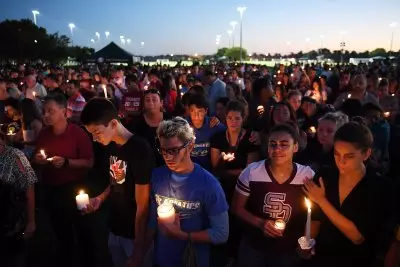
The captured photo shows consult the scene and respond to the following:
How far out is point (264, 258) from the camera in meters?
3.05

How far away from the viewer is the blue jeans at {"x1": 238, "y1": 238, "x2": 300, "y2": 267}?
9.82ft

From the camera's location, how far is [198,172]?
103 inches

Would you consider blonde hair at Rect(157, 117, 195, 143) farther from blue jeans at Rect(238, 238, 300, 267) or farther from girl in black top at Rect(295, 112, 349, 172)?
girl in black top at Rect(295, 112, 349, 172)

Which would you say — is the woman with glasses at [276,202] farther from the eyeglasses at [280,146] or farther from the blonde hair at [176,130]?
the blonde hair at [176,130]

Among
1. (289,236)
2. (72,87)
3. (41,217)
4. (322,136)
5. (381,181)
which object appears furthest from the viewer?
(72,87)

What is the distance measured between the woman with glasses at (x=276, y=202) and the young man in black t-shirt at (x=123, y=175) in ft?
2.84

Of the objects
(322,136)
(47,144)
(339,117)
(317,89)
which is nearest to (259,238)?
(322,136)

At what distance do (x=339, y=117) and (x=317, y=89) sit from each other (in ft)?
18.9

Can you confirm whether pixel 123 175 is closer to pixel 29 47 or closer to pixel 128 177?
pixel 128 177

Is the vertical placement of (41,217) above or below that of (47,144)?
below

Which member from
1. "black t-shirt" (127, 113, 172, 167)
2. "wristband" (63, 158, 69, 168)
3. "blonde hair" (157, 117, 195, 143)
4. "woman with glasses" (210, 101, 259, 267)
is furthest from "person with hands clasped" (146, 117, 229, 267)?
"black t-shirt" (127, 113, 172, 167)

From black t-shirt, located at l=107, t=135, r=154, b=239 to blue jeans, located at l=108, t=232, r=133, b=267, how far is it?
63 mm

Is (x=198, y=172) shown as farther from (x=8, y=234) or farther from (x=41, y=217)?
(x=41, y=217)

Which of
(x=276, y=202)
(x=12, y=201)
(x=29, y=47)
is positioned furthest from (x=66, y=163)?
(x=29, y=47)
